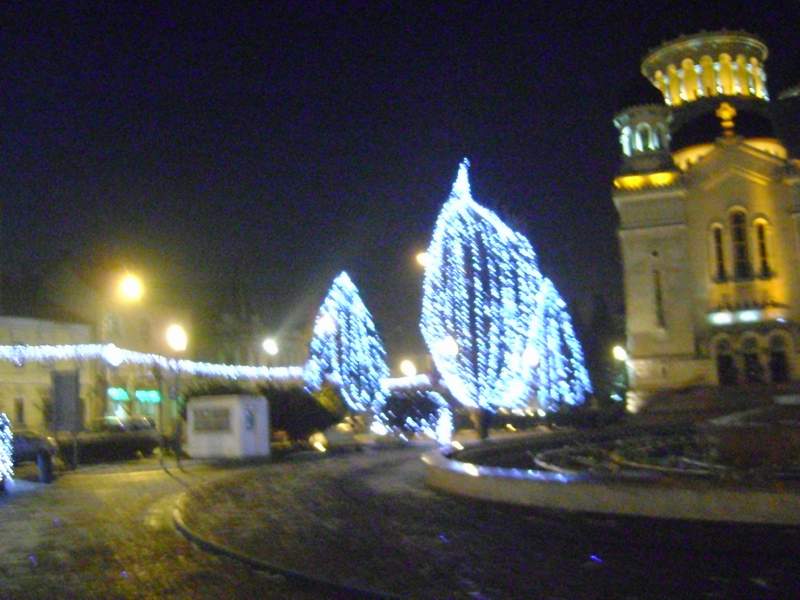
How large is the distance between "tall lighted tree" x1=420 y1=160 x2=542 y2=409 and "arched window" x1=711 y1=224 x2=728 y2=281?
83.9ft

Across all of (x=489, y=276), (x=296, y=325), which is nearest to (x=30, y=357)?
(x=489, y=276)

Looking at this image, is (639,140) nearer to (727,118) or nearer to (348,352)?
(727,118)

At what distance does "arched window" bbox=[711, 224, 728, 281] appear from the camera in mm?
55000

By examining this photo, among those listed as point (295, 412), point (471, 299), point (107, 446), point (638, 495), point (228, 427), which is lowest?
point (638, 495)

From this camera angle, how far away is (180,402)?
3198cm

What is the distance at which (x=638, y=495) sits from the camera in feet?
36.5

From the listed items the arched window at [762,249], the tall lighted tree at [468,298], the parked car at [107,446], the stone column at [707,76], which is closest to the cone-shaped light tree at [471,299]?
the tall lighted tree at [468,298]

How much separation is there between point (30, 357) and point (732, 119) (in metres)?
41.4

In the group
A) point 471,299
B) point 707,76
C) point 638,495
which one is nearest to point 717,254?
point 707,76

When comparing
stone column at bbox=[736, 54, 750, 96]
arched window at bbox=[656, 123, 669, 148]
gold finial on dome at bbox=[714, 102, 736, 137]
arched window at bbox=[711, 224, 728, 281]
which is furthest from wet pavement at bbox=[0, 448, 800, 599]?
stone column at bbox=[736, 54, 750, 96]

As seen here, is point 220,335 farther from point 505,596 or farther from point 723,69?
point 505,596

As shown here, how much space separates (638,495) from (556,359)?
40004 mm

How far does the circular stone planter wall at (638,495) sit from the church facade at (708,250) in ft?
135

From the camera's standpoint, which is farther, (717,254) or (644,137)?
(644,137)
